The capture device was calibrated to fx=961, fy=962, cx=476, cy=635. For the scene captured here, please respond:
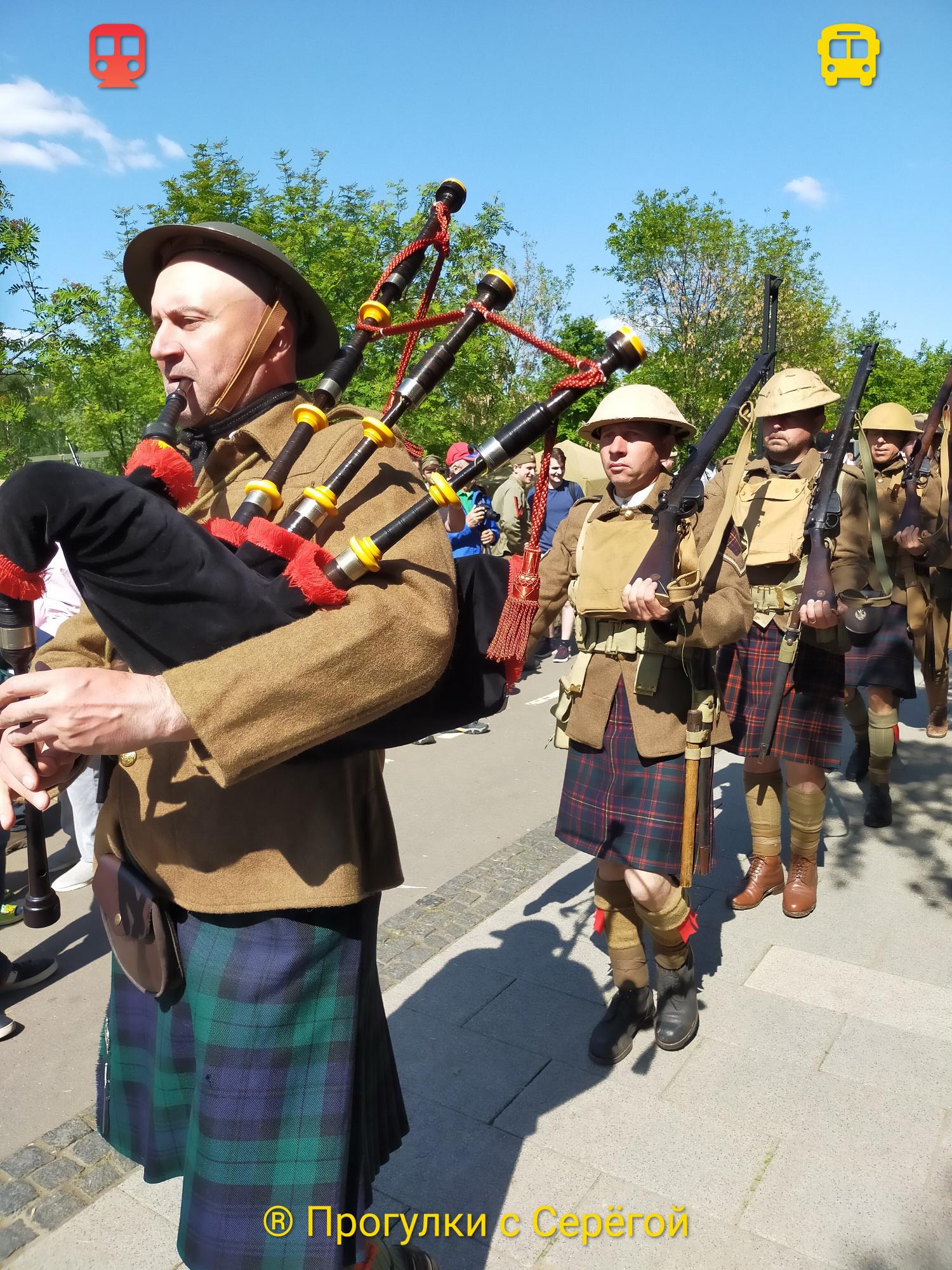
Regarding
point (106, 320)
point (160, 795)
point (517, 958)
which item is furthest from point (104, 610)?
point (106, 320)

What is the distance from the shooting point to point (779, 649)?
421cm

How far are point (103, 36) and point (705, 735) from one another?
4360 mm

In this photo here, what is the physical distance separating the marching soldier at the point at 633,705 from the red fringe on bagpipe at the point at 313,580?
1640 mm

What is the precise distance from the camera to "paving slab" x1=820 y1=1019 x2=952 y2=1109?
2.97 meters

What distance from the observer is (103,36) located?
4621 mm

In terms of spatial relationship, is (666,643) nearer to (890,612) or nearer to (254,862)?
(254,862)

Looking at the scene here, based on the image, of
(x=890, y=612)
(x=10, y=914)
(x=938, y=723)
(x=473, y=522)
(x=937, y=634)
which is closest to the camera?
A: (x=10, y=914)

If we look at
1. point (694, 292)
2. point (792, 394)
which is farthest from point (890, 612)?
point (694, 292)

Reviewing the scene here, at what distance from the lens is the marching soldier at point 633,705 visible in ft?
9.98

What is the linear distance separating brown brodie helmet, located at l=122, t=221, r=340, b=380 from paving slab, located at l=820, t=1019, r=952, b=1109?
2683mm

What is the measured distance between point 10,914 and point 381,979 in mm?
1921

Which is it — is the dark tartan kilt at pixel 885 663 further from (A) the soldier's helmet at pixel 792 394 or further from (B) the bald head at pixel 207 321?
(B) the bald head at pixel 207 321

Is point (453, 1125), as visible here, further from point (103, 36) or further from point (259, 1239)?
point (103, 36)

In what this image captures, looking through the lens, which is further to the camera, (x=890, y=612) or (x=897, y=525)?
(x=897, y=525)
